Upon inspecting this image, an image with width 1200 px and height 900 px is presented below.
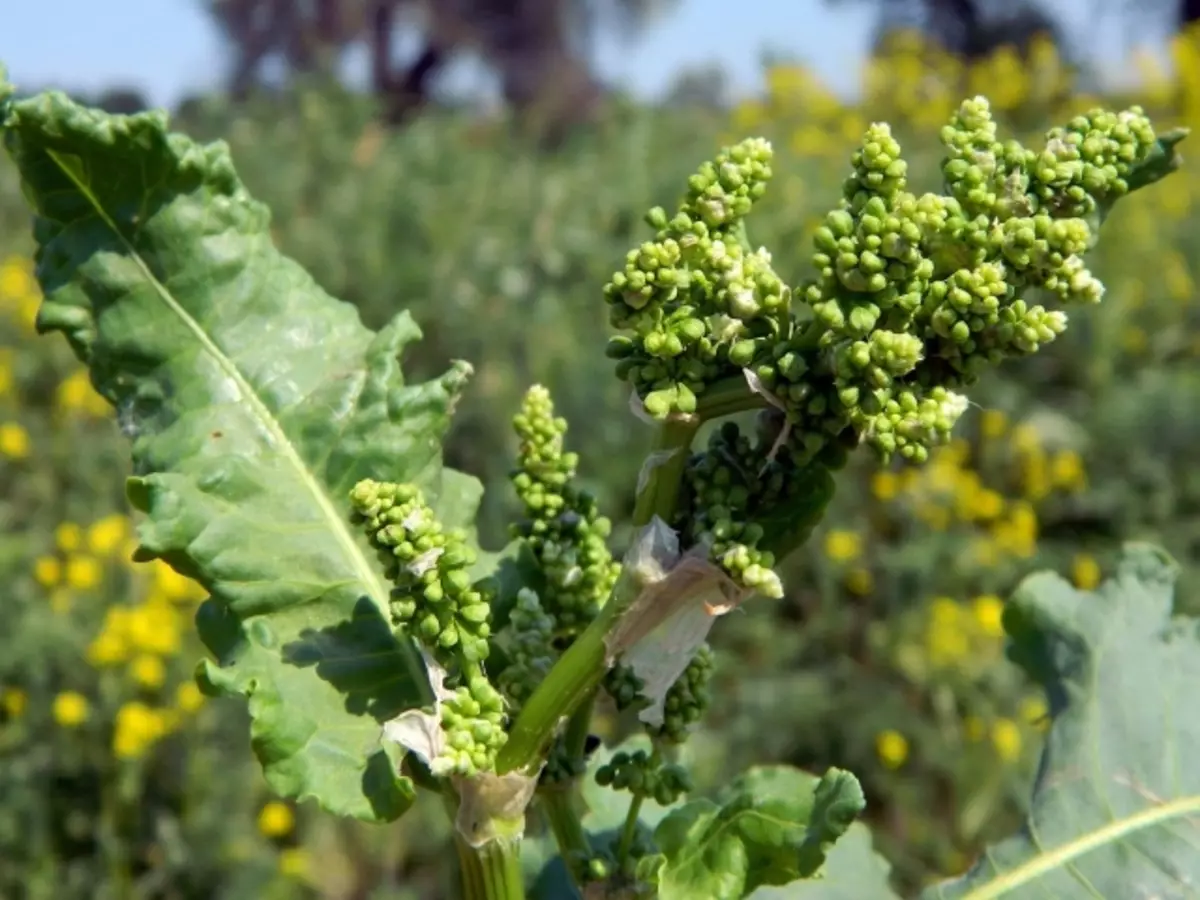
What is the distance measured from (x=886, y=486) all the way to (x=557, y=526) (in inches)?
203

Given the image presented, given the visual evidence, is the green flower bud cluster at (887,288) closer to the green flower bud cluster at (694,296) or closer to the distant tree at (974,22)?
the green flower bud cluster at (694,296)

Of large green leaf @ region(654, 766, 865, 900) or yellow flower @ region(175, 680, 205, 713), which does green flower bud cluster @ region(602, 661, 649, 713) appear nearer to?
large green leaf @ region(654, 766, 865, 900)

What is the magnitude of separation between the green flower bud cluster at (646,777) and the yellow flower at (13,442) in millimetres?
5230

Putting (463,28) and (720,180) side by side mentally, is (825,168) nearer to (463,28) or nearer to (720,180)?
(720,180)

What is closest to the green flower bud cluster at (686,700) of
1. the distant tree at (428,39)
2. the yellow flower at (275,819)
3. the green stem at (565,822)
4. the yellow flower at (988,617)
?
the green stem at (565,822)

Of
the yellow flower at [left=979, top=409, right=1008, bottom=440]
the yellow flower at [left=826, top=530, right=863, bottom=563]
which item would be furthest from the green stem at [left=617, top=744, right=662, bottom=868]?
the yellow flower at [left=979, top=409, right=1008, bottom=440]

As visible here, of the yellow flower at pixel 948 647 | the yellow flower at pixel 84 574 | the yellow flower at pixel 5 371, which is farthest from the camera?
the yellow flower at pixel 5 371

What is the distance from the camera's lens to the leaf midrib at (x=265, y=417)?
146 centimetres

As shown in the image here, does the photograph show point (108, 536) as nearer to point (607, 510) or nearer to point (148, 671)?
point (148, 671)

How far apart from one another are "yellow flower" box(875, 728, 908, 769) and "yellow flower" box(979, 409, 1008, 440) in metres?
1.85

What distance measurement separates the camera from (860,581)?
6148 millimetres

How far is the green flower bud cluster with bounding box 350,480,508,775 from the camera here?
4.03 ft

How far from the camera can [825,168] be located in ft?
31.9

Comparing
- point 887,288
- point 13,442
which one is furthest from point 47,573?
point 887,288
